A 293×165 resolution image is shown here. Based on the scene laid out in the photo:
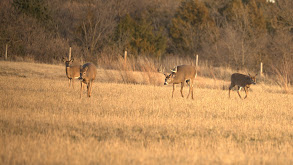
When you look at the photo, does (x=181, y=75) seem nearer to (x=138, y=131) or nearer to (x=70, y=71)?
(x=70, y=71)

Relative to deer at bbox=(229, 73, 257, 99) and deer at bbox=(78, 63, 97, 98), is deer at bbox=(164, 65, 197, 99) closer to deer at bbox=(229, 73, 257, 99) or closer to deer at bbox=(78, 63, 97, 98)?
deer at bbox=(229, 73, 257, 99)

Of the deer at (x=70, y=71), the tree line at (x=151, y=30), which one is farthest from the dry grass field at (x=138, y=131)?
the tree line at (x=151, y=30)

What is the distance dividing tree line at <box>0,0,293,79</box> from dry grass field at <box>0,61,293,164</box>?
18215 millimetres

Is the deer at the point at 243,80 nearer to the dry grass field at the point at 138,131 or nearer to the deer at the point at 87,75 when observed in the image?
the dry grass field at the point at 138,131

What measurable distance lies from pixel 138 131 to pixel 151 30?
3751 centimetres

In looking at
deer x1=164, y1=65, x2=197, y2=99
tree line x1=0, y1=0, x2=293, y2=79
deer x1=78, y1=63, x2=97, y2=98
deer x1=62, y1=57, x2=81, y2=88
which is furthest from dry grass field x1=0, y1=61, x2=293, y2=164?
tree line x1=0, y1=0, x2=293, y2=79

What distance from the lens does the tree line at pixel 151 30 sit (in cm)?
3641

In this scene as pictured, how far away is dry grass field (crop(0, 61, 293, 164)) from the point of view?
6.82m

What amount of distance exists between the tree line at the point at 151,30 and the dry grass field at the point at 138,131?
18215 millimetres

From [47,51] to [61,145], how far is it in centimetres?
2988

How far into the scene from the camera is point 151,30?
46.0 meters

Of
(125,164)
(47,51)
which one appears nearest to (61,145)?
(125,164)

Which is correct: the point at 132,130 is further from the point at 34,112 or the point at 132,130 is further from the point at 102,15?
the point at 102,15

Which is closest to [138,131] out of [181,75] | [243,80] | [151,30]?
[181,75]
